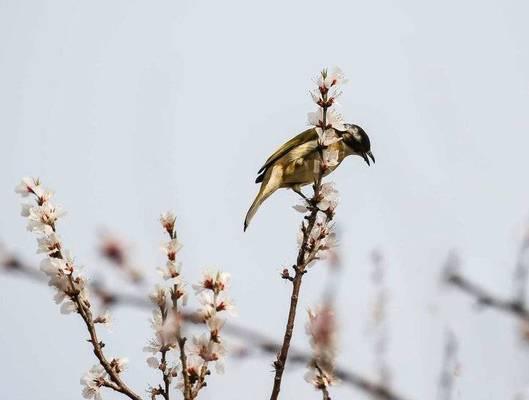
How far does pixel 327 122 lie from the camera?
4.89 meters

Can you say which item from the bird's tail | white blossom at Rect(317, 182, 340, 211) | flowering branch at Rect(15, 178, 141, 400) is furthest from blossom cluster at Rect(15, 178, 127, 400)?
the bird's tail

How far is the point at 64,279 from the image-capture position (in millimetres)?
4328

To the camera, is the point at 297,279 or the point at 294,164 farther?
the point at 294,164

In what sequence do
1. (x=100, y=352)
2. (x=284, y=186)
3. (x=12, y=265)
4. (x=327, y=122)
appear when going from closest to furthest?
(x=12, y=265) < (x=100, y=352) < (x=327, y=122) < (x=284, y=186)

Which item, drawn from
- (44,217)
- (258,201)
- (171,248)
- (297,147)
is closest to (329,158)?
(171,248)

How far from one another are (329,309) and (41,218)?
2.17 meters

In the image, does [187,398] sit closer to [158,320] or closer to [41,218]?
[158,320]

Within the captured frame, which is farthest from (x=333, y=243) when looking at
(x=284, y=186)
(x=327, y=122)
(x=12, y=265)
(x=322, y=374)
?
(x=284, y=186)

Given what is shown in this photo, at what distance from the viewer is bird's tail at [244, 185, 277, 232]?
691cm

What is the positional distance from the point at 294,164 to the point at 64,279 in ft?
11.5

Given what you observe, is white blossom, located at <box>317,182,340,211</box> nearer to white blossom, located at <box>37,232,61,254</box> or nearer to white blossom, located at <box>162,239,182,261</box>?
white blossom, located at <box>162,239,182,261</box>

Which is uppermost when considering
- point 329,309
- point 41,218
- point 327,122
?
point 327,122

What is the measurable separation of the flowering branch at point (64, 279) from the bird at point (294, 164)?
8.54 feet

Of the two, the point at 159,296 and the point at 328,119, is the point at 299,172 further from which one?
the point at 159,296
